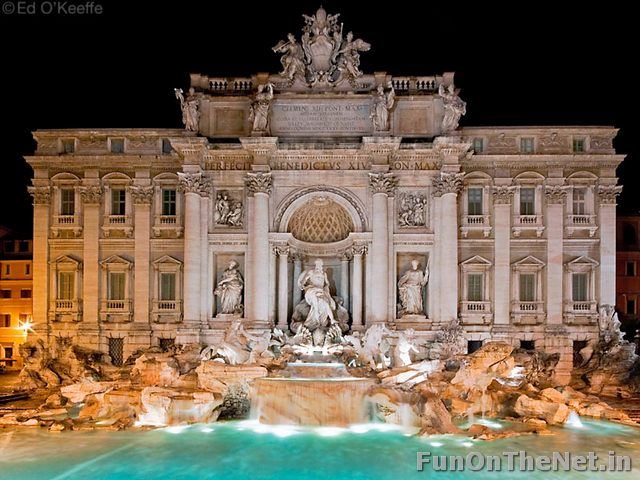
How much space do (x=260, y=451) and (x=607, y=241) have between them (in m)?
18.9

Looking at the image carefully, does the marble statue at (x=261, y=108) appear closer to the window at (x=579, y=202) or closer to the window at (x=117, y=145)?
the window at (x=117, y=145)

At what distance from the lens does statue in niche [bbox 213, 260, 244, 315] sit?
2761 centimetres

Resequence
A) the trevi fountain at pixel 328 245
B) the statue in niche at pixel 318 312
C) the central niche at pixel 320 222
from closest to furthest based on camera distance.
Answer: the statue in niche at pixel 318 312
the trevi fountain at pixel 328 245
the central niche at pixel 320 222

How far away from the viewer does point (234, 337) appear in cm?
2400

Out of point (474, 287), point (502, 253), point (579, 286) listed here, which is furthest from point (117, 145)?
point (579, 286)

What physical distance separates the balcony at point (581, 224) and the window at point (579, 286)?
1.85m

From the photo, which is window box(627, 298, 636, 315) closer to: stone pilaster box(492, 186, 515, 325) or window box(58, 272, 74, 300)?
stone pilaster box(492, 186, 515, 325)

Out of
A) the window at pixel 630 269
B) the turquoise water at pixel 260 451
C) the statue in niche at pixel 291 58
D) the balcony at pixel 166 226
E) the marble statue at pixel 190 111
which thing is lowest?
the turquoise water at pixel 260 451

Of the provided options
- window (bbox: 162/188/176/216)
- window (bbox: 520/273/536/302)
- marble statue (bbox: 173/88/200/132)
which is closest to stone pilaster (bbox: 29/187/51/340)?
window (bbox: 162/188/176/216)

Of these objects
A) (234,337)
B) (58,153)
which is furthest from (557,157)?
Result: (58,153)

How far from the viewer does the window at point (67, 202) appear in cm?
2930

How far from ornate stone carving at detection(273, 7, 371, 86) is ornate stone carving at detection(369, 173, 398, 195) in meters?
4.38

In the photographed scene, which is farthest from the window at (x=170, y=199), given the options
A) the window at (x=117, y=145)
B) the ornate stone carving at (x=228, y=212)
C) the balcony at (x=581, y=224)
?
the balcony at (x=581, y=224)

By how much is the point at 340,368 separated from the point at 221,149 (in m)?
A: 11.1
